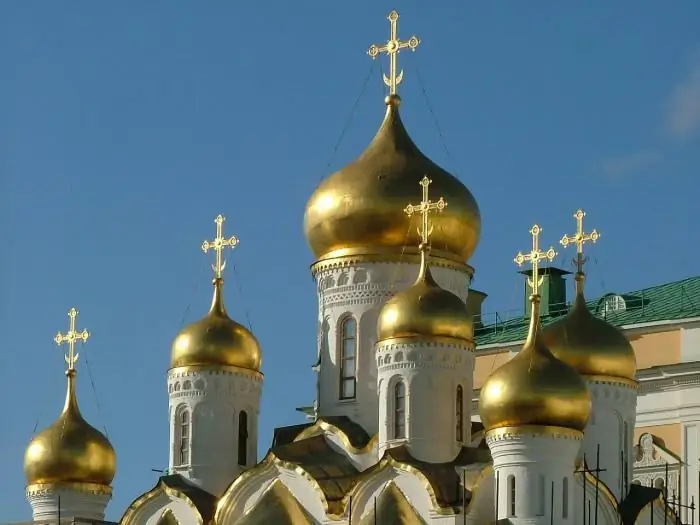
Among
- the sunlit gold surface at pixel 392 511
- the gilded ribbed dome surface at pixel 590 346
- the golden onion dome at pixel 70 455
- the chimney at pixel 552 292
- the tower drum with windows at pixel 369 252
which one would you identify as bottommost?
the sunlit gold surface at pixel 392 511

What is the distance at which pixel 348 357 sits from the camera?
3703cm

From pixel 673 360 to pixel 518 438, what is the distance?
9445 mm

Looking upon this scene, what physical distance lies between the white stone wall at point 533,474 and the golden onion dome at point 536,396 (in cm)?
19

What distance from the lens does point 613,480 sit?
36.0 metres

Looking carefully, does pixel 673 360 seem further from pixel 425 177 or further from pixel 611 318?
pixel 425 177

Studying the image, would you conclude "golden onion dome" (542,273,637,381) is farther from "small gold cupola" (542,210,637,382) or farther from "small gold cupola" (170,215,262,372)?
"small gold cupola" (170,215,262,372)

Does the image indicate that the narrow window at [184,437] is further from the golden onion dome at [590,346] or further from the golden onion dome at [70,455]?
the golden onion dome at [590,346]

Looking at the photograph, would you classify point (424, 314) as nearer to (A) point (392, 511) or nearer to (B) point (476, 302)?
(A) point (392, 511)

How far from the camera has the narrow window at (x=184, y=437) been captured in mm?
36938

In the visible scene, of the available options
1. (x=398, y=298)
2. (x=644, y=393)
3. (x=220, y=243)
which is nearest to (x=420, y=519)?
(x=398, y=298)

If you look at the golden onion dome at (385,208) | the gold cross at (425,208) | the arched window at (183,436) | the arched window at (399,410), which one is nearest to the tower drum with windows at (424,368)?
the arched window at (399,410)

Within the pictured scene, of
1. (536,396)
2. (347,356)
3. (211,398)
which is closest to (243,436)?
(211,398)

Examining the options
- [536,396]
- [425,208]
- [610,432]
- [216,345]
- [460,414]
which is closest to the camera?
[536,396]

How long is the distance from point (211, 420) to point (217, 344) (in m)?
1.18
